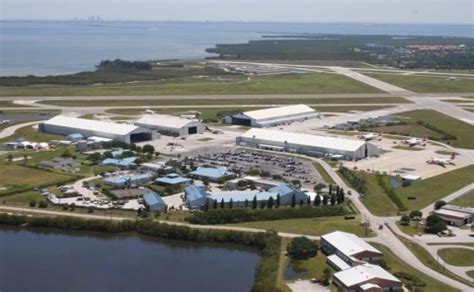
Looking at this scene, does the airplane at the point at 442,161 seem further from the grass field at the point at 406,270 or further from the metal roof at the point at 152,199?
the metal roof at the point at 152,199

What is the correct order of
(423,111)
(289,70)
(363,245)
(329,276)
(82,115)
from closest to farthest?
1. (329,276)
2. (363,245)
3. (82,115)
4. (423,111)
5. (289,70)

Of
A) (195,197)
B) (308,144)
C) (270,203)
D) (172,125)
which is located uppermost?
(172,125)

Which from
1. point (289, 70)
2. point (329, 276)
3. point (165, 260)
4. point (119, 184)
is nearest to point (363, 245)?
point (329, 276)

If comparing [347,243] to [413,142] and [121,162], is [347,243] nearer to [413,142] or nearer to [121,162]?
[121,162]

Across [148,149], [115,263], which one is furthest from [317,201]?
[148,149]

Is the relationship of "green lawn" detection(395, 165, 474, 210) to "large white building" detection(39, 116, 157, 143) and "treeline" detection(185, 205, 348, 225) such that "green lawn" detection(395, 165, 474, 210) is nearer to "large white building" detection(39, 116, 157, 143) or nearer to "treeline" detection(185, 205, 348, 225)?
"treeline" detection(185, 205, 348, 225)

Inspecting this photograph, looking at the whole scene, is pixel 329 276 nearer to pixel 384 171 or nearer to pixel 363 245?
pixel 363 245
